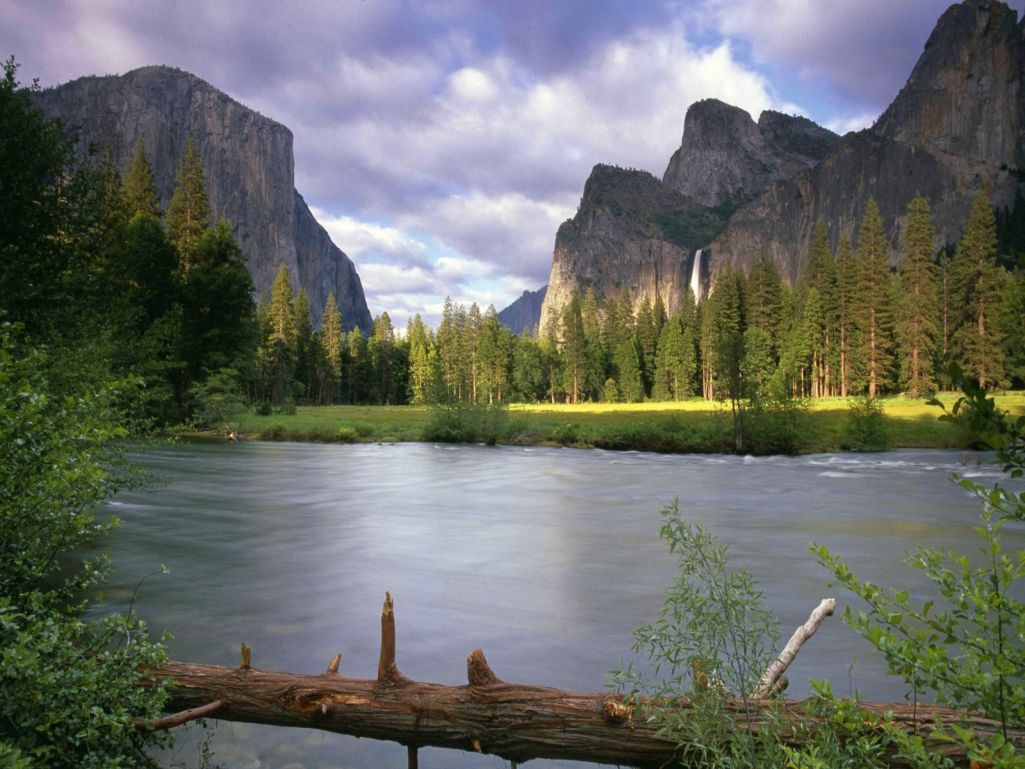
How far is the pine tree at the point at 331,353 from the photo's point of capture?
344ft

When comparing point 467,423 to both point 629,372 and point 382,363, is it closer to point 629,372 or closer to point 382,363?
point 629,372

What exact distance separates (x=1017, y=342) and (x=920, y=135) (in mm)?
193723

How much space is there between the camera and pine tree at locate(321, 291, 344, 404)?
105 m

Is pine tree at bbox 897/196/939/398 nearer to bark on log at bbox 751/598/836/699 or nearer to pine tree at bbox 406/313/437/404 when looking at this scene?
bark on log at bbox 751/598/836/699

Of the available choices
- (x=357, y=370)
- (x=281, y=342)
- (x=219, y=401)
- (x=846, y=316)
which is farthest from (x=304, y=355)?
(x=846, y=316)

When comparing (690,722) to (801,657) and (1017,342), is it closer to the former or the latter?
(1017,342)

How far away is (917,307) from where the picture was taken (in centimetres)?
5800

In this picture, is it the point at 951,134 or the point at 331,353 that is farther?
the point at 951,134

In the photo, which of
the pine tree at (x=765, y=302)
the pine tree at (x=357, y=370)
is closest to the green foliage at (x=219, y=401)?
the pine tree at (x=765, y=302)

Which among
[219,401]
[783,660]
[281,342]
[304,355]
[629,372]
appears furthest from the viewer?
[629,372]

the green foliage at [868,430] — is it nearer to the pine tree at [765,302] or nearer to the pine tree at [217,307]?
the pine tree at [217,307]

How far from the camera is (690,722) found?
3801mm

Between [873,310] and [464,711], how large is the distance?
69.7 m

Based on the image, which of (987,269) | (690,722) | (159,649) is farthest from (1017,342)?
(987,269)
